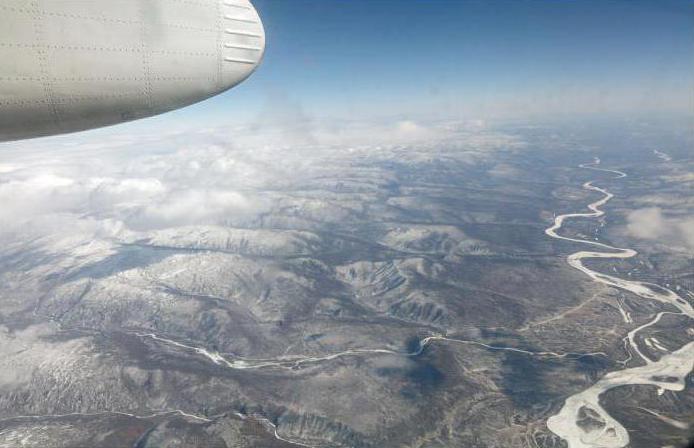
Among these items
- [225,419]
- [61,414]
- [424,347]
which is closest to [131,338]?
[61,414]

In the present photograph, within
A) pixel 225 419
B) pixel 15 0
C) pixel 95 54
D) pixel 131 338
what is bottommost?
pixel 131 338

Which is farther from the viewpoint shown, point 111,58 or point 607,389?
point 607,389

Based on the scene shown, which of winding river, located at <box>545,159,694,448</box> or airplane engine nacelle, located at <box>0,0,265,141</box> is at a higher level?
airplane engine nacelle, located at <box>0,0,265,141</box>

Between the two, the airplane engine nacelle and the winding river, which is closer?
the airplane engine nacelle

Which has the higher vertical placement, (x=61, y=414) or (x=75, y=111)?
(x=75, y=111)

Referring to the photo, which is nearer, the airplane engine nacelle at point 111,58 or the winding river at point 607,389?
the airplane engine nacelle at point 111,58

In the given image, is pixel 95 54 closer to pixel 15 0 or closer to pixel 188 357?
pixel 15 0

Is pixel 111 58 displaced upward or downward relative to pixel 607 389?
upward

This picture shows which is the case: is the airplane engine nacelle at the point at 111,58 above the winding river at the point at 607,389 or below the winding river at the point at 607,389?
above
